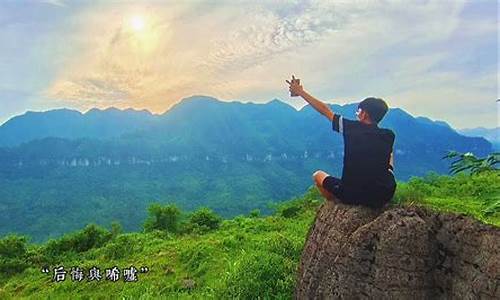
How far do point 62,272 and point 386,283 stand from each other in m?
11.4

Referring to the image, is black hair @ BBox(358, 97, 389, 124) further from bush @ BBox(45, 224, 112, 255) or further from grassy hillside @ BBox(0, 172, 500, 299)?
bush @ BBox(45, 224, 112, 255)

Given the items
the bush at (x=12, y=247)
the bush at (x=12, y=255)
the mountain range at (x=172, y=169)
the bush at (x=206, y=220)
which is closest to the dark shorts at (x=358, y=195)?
the bush at (x=12, y=255)

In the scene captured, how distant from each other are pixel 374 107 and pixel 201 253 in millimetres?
8474

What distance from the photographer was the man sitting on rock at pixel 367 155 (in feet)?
20.6

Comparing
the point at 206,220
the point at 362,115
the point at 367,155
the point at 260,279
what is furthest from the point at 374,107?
the point at 206,220

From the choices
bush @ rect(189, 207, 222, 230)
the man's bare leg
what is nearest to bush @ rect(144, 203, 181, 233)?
bush @ rect(189, 207, 222, 230)

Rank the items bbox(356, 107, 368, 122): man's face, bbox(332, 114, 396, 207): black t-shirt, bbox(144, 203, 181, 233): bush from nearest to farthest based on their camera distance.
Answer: bbox(332, 114, 396, 207): black t-shirt < bbox(356, 107, 368, 122): man's face < bbox(144, 203, 181, 233): bush

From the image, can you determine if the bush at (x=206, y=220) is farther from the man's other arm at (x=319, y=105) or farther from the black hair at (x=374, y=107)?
the black hair at (x=374, y=107)

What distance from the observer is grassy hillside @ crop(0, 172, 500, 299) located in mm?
8992

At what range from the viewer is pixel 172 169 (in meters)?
141

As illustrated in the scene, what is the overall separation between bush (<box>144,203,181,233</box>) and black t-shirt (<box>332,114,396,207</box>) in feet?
56.0

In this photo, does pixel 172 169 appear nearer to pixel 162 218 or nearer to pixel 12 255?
pixel 162 218

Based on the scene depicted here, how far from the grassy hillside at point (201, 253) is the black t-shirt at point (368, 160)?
1.38ft

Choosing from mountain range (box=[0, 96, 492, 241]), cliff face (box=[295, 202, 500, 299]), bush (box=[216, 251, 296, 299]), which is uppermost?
cliff face (box=[295, 202, 500, 299])
